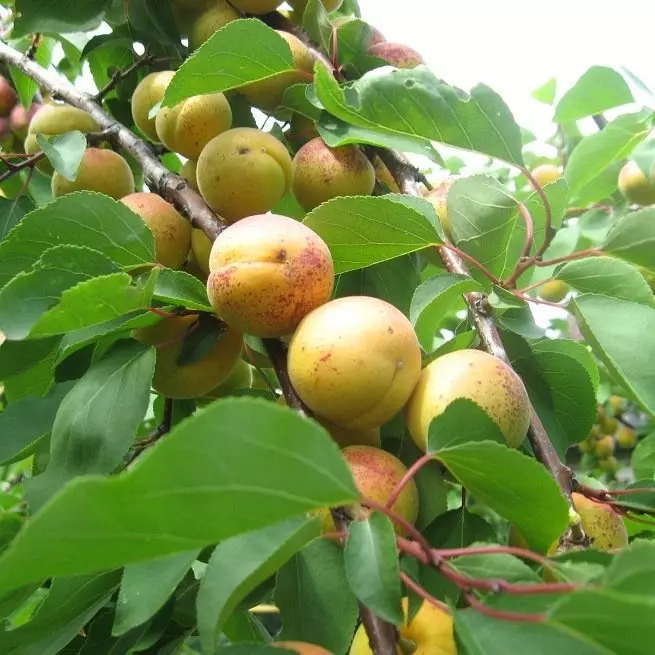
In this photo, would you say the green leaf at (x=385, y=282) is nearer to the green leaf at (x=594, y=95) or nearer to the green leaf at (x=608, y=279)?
the green leaf at (x=608, y=279)

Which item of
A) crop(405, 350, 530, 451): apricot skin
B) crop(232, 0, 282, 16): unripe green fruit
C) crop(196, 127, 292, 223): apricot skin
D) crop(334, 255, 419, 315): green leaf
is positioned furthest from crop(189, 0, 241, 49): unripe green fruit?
crop(405, 350, 530, 451): apricot skin

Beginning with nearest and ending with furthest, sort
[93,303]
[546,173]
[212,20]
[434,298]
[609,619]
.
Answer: [609,619] → [93,303] → [434,298] → [212,20] → [546,173]

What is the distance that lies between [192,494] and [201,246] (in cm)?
54

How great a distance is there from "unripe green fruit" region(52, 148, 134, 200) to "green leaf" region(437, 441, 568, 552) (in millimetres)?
615

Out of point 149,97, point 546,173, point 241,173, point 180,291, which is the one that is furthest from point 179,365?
point 546,173

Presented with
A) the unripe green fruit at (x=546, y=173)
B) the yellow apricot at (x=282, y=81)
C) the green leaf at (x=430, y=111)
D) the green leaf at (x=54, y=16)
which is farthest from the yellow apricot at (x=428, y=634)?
the unripe green fruit at (x=546, y=173)

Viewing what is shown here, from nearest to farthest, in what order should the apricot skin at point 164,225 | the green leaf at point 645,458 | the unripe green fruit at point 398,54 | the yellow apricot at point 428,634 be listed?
the yellow apricot at point 428,634
the apricot skin at point 164,225
the unripe green fruit at point 398,54
the green leaf at point 645,458

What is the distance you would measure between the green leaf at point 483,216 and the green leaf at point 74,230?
1.10ft

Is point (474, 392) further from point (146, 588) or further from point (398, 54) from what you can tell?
point (398, 54)

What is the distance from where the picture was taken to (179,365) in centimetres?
78

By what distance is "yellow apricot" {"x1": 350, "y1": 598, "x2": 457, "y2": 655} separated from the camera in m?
0.60

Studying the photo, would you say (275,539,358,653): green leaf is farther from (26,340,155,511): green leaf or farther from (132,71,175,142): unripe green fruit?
(132,71,175,142): unripe green fruit

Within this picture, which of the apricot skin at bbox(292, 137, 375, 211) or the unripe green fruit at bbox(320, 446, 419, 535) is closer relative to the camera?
the unripe green fruit at bbox(320, 446, 419, 535)

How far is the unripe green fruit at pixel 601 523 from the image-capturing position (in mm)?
740
